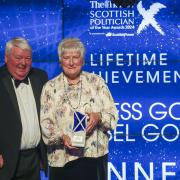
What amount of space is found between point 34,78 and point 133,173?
5.63ft

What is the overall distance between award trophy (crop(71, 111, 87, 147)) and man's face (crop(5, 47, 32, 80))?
509 millimetres

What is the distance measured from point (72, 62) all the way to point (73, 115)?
13.8 inches

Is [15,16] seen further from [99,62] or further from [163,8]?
[163,8]

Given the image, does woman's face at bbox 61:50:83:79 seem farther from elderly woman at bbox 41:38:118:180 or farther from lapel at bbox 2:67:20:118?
lapel at bbox 2:67:20:118

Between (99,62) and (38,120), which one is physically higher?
(99,62)

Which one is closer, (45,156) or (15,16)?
(45,156)

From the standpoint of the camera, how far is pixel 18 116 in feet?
12.5

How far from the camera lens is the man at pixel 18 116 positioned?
381cm

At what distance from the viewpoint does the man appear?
3.81 metres

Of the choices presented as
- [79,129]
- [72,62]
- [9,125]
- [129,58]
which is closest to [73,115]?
[79,129]

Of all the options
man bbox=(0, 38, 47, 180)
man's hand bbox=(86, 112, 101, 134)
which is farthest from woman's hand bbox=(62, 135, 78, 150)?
man bbox=(0, 38, 47, 180)

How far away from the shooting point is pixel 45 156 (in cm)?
399

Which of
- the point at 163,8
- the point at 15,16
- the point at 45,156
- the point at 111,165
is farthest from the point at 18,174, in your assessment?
the point at 163,8

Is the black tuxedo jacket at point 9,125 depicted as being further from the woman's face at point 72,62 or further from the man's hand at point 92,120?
the man's hand at point 92,120
